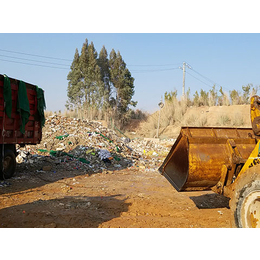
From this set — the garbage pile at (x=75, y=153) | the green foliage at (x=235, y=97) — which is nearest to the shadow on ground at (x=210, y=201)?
the garbage pile at (x=75, y=153)

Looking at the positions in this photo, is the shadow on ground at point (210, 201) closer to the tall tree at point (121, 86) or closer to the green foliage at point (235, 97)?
the green foliage at point (235, 97)

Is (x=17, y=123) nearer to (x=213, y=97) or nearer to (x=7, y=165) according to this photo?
Answer: (x=7, y=165)

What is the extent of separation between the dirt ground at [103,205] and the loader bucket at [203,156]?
743 millimetres

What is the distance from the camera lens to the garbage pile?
10.3 meters

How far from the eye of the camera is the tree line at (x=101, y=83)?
29031 millimetres

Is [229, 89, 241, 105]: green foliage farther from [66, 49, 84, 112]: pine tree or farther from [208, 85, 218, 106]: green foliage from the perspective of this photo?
[66, 49, 84, 112]: pine tree

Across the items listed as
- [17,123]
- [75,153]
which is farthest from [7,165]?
[75,153]

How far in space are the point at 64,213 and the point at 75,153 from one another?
6900 mm

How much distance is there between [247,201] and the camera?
9.99 ft

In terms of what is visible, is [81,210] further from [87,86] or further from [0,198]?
[87,86]

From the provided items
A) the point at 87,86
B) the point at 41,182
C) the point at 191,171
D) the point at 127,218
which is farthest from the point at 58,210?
the point at 87,86

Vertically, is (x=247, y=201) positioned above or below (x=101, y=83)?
below

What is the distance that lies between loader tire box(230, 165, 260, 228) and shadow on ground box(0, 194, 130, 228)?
210 cm

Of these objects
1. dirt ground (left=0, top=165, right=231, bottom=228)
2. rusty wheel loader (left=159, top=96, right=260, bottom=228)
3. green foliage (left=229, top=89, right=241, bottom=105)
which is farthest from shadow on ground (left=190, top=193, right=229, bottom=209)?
green foliage (left=229, top=89, right=241, bottom=105)
